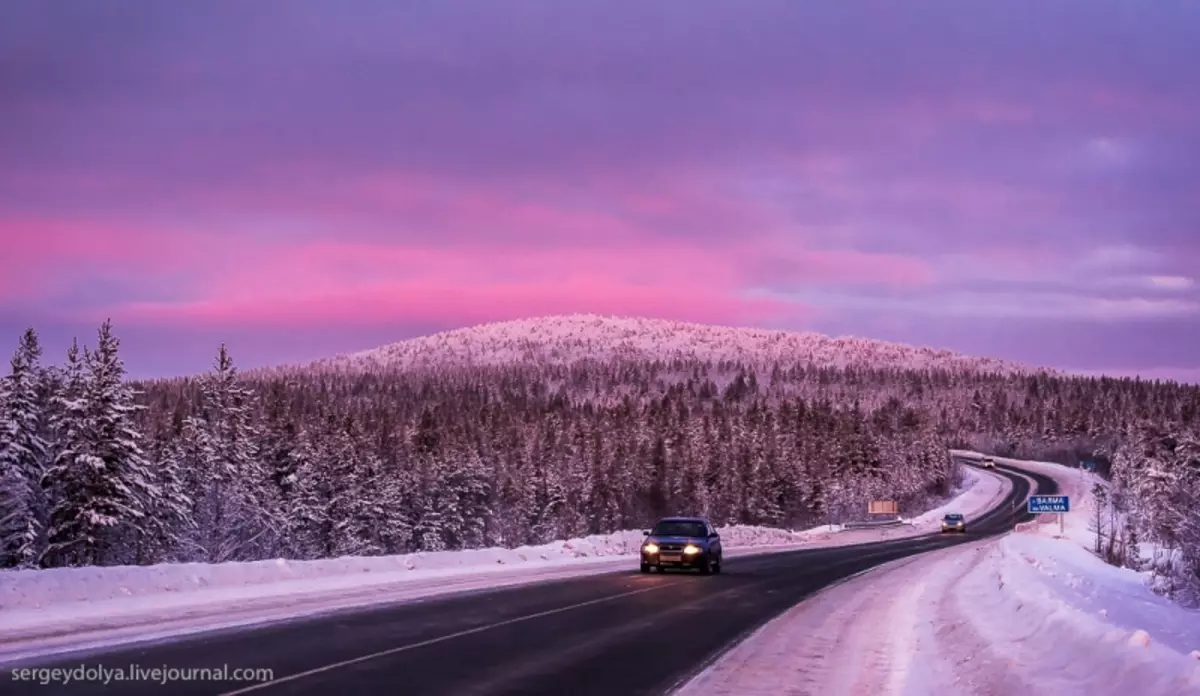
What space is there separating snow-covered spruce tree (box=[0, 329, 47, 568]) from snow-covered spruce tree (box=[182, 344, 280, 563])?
11.5 meters

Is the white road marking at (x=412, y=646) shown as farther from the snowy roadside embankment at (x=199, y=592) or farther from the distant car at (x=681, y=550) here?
the distant car at (x=681, y=550)

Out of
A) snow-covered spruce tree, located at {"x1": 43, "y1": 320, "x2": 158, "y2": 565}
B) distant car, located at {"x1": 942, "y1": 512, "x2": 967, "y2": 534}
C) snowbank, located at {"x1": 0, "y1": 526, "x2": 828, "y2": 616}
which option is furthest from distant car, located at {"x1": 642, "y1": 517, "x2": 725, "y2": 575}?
distant car, located at {"x1": 942, "y1": 512, "x2": 967, "y2": 534}

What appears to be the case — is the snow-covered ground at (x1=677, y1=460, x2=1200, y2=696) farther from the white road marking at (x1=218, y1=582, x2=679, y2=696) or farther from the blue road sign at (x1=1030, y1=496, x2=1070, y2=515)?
the blue road sign at (x1=1030, y1=496, x2=1070, y2=515)

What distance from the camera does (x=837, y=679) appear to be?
13211mm

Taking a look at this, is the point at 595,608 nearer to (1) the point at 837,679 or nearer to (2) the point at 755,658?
(2) the point at 755,658

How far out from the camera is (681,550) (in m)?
33.2

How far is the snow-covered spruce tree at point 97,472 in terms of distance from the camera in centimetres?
4338

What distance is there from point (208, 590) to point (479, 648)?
9518mm

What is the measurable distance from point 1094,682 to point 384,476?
3140 inches

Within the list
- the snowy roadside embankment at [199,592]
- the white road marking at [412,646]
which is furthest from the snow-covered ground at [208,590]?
the white road marking at [412,646]

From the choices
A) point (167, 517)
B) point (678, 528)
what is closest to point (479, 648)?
point (678, 528)

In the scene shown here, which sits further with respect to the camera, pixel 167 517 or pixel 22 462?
pixel 167 517

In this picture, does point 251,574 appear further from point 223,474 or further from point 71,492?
point 223,474

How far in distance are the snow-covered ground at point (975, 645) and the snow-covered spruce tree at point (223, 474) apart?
40829 millimetres
